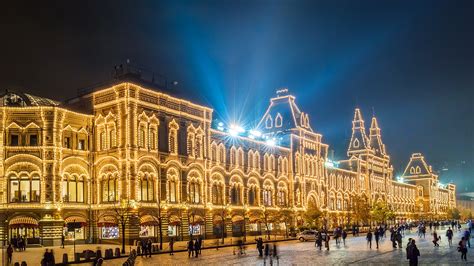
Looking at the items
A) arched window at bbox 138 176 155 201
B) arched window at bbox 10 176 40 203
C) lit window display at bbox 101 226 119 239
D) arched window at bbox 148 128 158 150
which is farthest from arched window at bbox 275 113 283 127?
arched window at bbox 10 176 40 203

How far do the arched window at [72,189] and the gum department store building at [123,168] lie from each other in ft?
0.34

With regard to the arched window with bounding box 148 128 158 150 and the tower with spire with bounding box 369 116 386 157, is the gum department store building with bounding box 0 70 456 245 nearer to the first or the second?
the arched window with bounding box 148 128 158 150

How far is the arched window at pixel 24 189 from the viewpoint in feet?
196

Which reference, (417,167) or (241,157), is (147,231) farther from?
(417,167)

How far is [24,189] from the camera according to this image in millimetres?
60219

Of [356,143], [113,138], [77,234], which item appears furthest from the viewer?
[356,143]

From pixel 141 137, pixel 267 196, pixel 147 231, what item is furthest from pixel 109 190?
pixel 267 196

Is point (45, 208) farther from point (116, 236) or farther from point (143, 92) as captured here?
point (143, 92)

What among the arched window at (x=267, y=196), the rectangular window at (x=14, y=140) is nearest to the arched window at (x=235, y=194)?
the arched window at (x=267, y=196)

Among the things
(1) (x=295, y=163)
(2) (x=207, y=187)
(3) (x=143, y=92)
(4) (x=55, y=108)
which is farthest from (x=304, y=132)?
(4) (x=55, y=108)

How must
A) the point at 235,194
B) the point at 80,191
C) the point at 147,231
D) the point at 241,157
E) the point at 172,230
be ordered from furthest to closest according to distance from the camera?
1. the point at 241,157
2. the point at 235,194
3. the point at 172,230
4. the point at 147,231
5. the point at 80,191

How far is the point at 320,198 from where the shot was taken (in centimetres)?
10856

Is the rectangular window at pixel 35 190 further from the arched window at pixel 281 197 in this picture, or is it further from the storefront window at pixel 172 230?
the arched window at pixel 281 197

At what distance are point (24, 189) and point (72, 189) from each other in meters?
4.87
